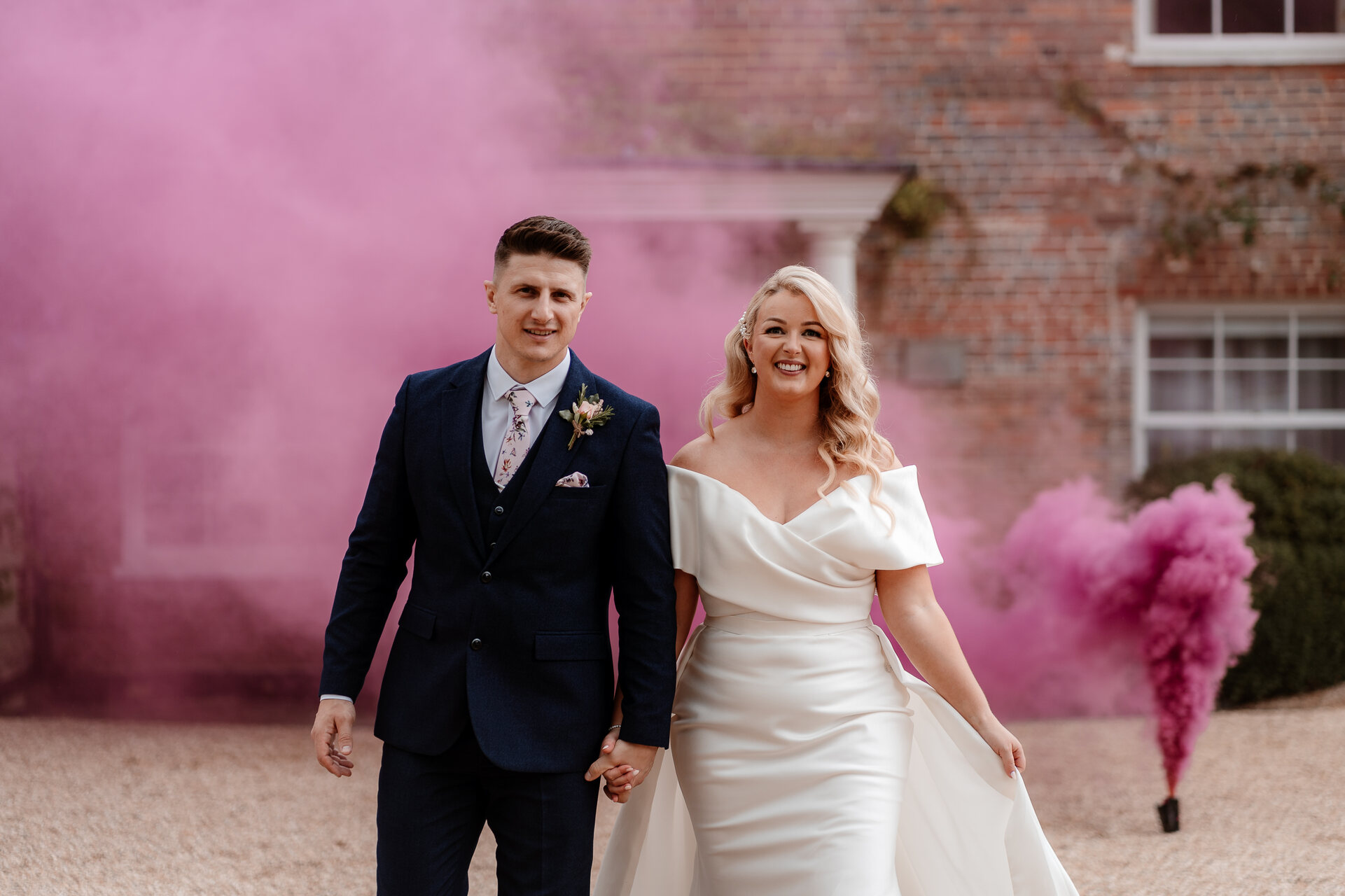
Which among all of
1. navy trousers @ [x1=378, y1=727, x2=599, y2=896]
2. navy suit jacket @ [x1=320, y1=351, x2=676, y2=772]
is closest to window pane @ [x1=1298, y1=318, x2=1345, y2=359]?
navy suit jacket @ [x1=320, y1=351, x2=676, y2=772]

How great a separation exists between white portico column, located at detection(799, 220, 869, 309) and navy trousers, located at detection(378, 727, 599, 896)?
4352 millimetres

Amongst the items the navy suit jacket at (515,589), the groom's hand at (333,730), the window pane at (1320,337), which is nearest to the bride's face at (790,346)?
the navy suit jacket at (515,589)

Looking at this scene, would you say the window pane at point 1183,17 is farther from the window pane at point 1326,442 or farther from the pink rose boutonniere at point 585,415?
the pink rose boutonniere at point 585,415

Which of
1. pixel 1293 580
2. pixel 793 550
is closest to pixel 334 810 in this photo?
pixel 793 550

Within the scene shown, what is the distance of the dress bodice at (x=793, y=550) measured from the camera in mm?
2332

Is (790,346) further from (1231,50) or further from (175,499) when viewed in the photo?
(1231,50)

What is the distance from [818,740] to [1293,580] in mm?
4541

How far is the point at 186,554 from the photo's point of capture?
6.12 metres

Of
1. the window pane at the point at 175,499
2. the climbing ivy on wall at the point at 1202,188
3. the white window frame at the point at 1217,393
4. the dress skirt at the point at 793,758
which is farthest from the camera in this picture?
the white window frame at the point at 1217,393

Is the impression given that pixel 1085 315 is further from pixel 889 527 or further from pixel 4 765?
pixel 4 765

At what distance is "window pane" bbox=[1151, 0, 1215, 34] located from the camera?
683 centimetres

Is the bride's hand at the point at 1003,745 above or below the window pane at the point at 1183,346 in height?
below

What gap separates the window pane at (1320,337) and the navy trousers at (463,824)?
20.5ft

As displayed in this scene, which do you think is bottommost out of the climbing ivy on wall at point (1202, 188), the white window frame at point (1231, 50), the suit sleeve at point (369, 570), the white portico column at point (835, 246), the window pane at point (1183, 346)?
the suit sleeve at point (369, 570)
